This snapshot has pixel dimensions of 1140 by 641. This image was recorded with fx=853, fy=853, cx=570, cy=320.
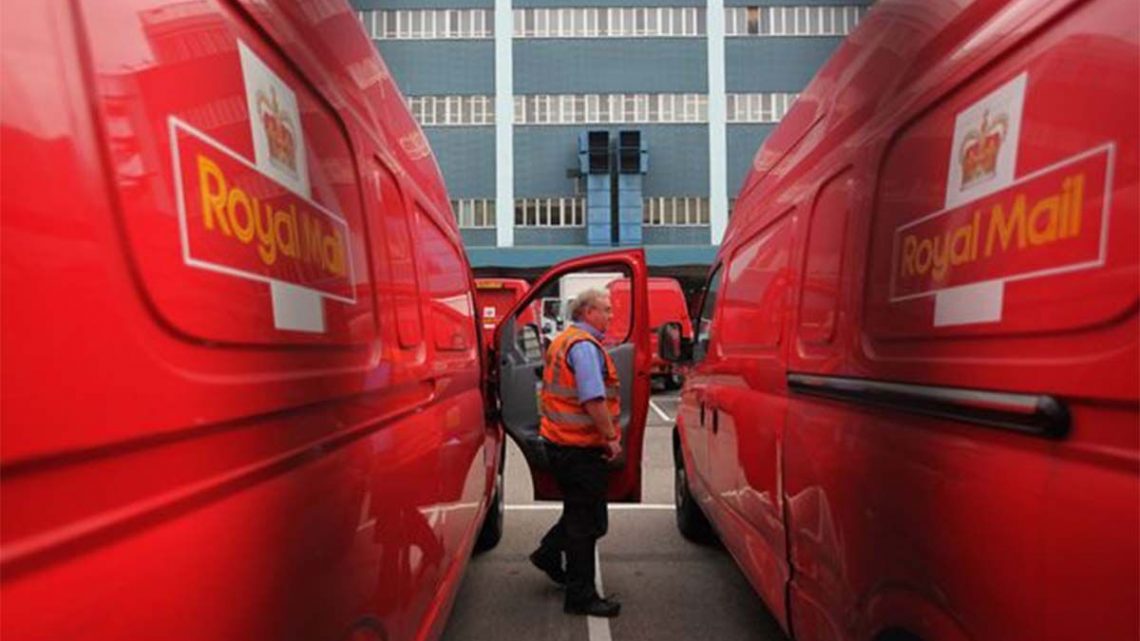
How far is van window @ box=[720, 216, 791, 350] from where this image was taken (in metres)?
3.48

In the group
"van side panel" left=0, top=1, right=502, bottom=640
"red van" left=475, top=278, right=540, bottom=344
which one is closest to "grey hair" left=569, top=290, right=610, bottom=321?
"van side panel" left=0, top=1, right=502, bottom=640

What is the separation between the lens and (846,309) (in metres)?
2.63

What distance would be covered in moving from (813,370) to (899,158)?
0.85 m

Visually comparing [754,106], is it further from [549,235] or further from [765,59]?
[549,235]

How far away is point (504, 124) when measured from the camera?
128 ft

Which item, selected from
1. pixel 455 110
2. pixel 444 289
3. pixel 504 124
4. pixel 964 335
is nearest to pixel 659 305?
pixel 444 289

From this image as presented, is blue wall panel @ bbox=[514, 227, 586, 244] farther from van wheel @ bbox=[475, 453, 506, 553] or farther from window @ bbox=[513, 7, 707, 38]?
van wheel @ bbox=[475, 453, 506, 553]

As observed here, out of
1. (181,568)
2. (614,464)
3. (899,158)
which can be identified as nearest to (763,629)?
(614,464)

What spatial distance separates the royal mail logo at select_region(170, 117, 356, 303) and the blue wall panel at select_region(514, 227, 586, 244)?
37.5 m

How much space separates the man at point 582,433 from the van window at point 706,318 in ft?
2.91

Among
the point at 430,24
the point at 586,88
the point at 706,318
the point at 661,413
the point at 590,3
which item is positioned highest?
the point at 590,3

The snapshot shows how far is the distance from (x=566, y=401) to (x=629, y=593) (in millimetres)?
1349

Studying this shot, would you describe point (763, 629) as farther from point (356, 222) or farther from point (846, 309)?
point (356, 222)

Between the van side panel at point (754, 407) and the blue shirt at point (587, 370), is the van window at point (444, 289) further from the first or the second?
the van side panel at point (754, 407)
